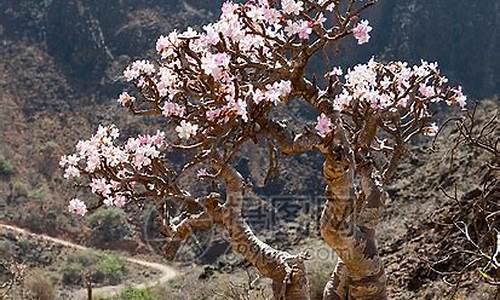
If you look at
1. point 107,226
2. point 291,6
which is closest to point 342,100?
point 291,6

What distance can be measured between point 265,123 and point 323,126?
341 millimetres

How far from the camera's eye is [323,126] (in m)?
4.02

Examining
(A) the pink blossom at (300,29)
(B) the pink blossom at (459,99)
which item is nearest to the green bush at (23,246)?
(B) the pink blossom at (459,99)

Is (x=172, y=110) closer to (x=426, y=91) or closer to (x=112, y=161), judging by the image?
(x=112, y=161)

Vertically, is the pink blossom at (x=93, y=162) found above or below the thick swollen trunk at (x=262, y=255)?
above

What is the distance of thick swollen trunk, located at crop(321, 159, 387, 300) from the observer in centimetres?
436

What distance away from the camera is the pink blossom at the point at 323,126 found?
4020 millimetres

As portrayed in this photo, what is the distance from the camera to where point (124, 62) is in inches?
1181

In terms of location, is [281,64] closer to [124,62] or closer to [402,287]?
[402,287]

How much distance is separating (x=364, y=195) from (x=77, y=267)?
15670 millimetres

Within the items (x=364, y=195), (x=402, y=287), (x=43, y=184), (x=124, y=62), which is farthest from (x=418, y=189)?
(x=124, y=62)

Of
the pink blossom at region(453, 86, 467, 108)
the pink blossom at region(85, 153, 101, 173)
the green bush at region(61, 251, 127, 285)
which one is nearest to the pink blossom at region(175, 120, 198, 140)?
the pink blossom at region(85, 153, 101, 173)

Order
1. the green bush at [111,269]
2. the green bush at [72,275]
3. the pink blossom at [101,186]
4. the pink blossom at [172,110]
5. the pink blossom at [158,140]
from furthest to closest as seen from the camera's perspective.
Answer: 1. the green bush at [111,269]
2. the green bush at [72,275]
3. the pink blossom at [158,140]
4. the pink blossom at [101,186]
5. the pink blossom at [172,110]

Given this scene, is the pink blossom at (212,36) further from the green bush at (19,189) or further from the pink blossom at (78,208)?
the green bush at (19,189)
